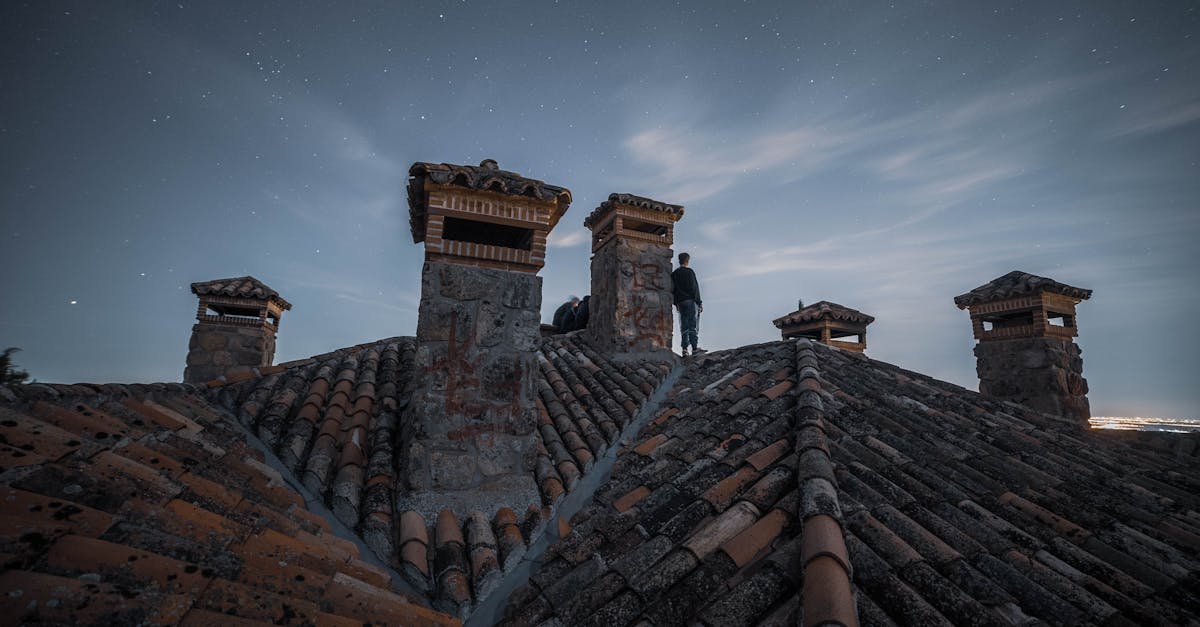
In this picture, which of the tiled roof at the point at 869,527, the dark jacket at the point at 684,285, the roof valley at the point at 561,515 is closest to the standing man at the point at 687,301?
the dark jacket at the point at 684,285

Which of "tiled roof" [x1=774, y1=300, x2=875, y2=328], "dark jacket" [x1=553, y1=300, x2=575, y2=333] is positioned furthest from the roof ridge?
"tiled roof" [x1=774, y1=300, x2=875, y2=328]

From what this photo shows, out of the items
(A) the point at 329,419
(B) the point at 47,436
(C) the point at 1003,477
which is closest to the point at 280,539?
(B) the point at 47,436

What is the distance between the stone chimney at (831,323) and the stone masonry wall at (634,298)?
4351mm

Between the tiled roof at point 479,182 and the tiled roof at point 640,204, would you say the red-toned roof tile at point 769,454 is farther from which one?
the tiled roof at point 640,204

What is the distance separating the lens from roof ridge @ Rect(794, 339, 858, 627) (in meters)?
1.37

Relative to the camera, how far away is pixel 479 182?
11.8 ft

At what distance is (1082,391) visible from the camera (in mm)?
7094

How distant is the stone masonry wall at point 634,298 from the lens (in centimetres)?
676

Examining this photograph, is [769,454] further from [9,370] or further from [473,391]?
[9,370]

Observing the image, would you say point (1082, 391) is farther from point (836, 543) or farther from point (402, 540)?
point (402, 540)

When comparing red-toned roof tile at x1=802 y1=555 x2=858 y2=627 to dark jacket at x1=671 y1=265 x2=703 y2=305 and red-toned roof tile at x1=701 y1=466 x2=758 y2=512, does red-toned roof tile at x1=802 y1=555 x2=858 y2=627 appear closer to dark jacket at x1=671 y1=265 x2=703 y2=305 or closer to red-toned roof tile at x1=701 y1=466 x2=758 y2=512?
red-toned roof tile at x1=701 y1=466 x2=758 y2=512

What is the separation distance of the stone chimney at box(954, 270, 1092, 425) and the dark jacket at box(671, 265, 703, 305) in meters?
4.59

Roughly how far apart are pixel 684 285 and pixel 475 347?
15.1 ft

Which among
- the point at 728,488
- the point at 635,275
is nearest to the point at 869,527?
the point at 728,488
